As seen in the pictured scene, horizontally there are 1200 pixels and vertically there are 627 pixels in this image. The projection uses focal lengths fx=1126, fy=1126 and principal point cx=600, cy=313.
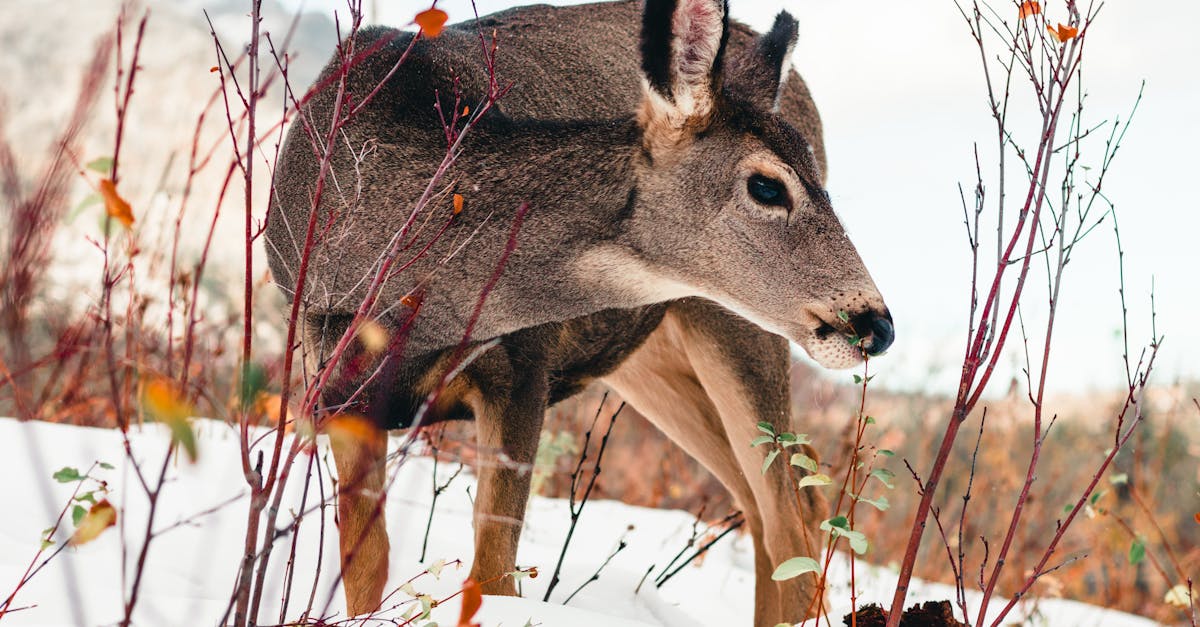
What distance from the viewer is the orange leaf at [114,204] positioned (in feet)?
5.75

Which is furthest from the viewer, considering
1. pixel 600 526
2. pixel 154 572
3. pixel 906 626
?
pixel 600 526

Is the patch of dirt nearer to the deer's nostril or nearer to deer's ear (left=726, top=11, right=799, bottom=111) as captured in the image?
the deer's nostril

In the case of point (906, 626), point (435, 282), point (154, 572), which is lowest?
point (154, 572)

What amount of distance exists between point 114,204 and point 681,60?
6.42ft

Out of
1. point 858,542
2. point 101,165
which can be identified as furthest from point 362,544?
point 101,165

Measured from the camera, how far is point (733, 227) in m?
3.42

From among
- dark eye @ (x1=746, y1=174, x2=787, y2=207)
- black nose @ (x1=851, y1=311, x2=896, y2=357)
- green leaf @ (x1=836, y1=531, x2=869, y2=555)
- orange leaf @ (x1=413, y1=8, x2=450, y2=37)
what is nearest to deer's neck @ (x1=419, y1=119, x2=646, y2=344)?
dark eye @ (x1=746, y1=174, x2=787, y2=207)

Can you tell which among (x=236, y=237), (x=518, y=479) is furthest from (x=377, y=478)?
(x=236, y=237)

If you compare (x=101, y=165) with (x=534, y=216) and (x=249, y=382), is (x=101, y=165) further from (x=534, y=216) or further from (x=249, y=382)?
(x=534, y=216)

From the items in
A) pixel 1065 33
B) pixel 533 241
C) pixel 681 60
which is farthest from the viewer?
pixel 533 241

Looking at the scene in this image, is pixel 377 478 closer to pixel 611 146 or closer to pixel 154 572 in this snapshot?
pixel 154 572

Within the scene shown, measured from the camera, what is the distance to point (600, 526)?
684cm

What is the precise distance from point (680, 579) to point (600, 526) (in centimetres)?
111

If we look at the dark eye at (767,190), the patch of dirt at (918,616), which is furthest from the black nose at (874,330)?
the patch of dirt at (918,616)
